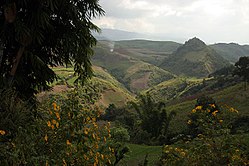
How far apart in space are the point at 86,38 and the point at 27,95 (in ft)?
6.59

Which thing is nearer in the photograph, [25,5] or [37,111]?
[37,111]

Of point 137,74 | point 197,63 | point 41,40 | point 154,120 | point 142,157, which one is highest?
point 41,40

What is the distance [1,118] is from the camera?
3.98 metres

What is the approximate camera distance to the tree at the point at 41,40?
19.1 ft

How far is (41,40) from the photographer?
6.43 meters

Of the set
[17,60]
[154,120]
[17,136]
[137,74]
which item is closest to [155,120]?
[154,120]

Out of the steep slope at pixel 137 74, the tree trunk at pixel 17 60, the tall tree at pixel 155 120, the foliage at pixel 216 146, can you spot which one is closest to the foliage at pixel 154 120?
the tall tree at pixel 155 120

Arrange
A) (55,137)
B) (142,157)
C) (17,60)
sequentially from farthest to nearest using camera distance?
(142,157), (17,60), (55,137)

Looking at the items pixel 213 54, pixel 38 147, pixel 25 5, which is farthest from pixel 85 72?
pixel 213 54

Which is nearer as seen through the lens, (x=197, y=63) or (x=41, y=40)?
(x=41, y=40)

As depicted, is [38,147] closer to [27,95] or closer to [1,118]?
[1,118]

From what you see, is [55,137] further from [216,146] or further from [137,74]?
[137,74]

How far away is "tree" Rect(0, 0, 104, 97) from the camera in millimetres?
5820

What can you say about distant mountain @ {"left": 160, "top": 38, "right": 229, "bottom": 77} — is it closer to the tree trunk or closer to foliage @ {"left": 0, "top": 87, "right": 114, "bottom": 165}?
the tree trunk
